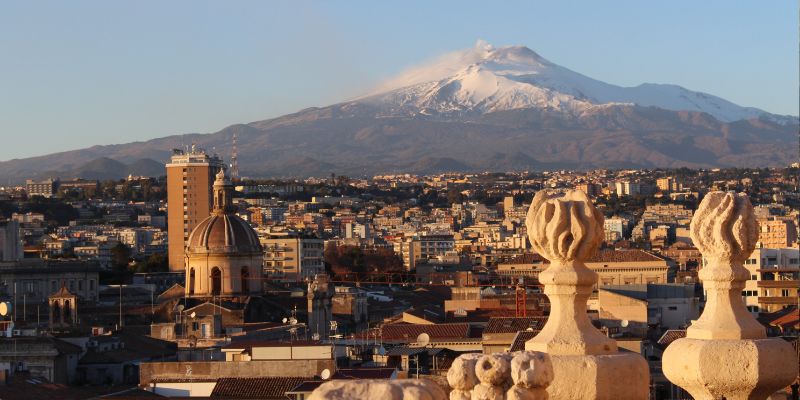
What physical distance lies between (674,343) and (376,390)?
232 cm

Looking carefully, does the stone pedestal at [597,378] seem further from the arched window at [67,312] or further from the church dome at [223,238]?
the church dome at [223,238]

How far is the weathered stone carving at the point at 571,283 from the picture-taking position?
293 inches

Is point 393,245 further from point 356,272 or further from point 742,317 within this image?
point 742,317

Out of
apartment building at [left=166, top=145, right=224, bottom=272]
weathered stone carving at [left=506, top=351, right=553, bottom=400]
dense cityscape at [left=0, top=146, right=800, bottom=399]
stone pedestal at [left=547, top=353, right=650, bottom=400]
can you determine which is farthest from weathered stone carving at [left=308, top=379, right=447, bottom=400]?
apartment building at [left=166, top=145, right=224, bottom=272]

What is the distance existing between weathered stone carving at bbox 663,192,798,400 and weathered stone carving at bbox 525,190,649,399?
395 mm

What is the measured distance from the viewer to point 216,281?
7525cm

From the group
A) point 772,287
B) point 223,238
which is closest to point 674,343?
point 223,238

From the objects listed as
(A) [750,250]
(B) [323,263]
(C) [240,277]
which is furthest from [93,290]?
(A) [750,250]

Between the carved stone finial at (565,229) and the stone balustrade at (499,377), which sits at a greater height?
the carved stone finial at (565,229)

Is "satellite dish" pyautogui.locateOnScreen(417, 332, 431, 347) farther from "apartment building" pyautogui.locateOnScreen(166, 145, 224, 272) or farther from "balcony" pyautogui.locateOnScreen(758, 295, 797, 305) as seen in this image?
"apartment building" pyautogui.locateOnScreen(166, 145, 224, 272)

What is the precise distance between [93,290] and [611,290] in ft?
114

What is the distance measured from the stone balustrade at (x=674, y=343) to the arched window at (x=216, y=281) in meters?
67.0

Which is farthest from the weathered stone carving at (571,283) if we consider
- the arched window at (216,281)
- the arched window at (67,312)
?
the arched window at (216,281)

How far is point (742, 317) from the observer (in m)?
8.18
